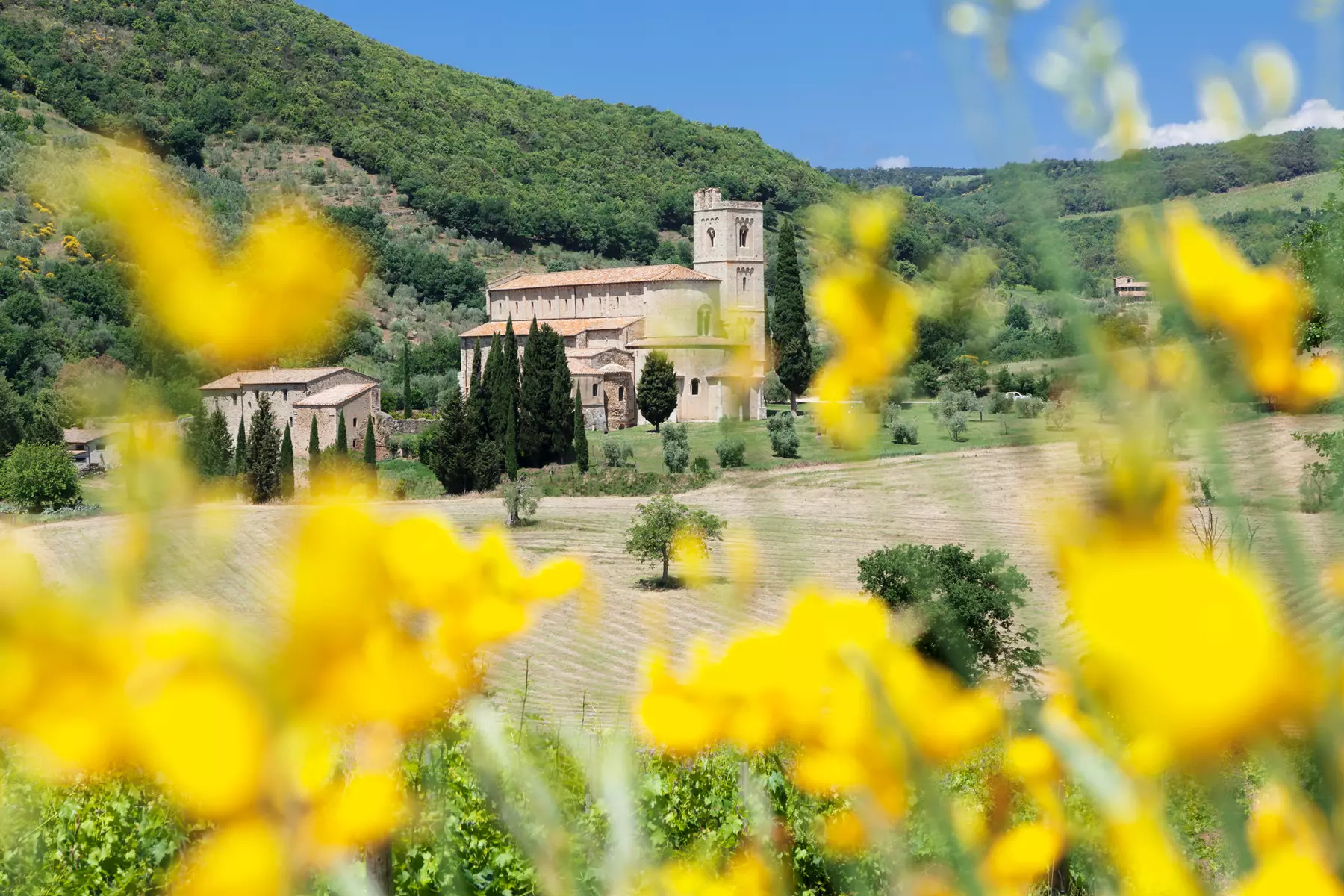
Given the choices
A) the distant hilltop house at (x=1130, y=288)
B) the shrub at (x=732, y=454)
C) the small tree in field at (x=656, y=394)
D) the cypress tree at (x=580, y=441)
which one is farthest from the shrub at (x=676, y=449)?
the distant hilltop house at (x=1130, y=288)

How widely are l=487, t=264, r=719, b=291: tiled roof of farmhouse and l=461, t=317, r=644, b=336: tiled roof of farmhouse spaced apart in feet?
4.81

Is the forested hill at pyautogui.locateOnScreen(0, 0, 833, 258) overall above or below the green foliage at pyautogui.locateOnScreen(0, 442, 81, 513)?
above

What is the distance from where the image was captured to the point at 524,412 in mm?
29016

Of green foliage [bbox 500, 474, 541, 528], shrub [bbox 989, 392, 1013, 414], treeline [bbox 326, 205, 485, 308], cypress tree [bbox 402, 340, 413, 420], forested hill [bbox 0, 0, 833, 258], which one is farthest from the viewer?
forested hill [bbox 0, 0, 833, 258]

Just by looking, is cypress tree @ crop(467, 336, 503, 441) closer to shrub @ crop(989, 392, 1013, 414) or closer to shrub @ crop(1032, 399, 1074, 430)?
shrub @ crop(989, 392, 1013, 414)

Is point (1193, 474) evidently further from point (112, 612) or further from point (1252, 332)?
point (112, 612)

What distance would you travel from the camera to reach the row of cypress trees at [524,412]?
26.1 metres

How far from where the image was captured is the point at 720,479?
24547 mm

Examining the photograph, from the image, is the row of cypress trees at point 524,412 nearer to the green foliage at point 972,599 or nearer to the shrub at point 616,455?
the shrub at point 616,455

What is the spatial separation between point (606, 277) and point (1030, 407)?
39.7 m

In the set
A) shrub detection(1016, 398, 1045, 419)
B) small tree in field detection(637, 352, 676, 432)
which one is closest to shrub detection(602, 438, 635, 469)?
small tree in field detection(637, 352, 676, 432)

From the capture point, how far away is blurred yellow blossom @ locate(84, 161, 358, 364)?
0.45 m

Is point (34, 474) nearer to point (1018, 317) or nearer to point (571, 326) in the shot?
point (1018, 317)

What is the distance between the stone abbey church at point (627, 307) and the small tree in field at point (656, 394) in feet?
2.16
